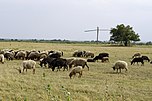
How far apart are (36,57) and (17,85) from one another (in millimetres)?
21697

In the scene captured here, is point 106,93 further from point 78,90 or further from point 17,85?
point 17,85

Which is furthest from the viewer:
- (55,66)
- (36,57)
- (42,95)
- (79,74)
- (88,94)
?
(36,57)

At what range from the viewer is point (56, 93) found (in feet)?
51.2

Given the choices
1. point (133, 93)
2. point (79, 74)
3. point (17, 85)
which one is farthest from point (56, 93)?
point (79, 74)

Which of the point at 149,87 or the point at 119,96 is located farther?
the point at 149,87

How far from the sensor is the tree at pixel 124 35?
104 metres

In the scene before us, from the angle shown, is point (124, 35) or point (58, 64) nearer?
point (58, 64)

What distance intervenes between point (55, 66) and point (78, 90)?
11060 mm

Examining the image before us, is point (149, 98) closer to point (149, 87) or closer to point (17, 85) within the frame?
point (149, 87)

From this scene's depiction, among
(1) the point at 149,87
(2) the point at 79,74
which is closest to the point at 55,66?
(2) the point at 79,74

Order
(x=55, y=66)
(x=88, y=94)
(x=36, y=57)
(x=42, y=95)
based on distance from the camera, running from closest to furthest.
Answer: (x=42, y=95), (x=88, y=94), (x=55, y=66), (x=36, y=57)

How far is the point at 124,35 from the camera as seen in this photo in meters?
104

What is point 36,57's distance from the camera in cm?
3831

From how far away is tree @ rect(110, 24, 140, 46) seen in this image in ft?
340
